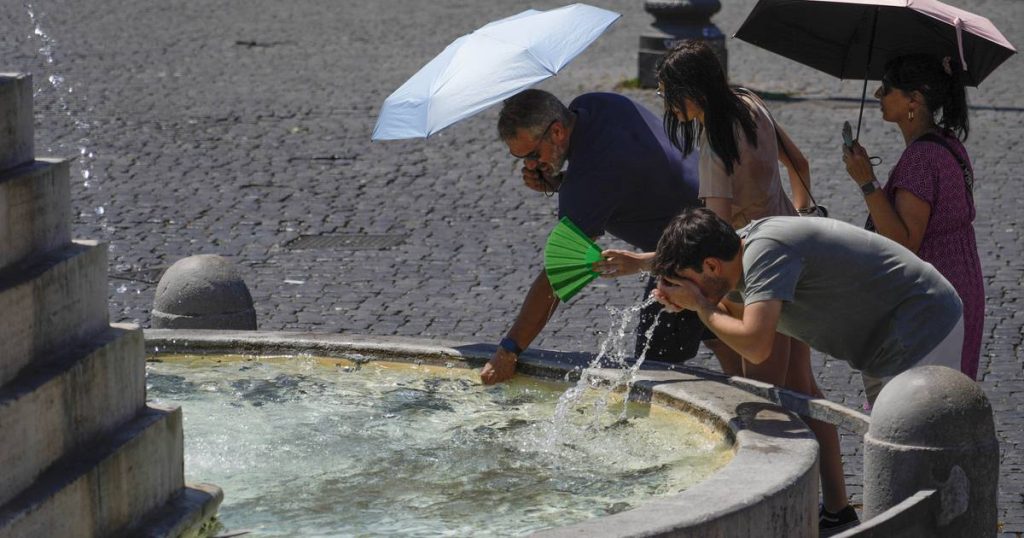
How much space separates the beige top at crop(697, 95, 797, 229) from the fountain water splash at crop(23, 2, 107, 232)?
462cm

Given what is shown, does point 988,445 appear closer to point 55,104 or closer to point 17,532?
point 17,532

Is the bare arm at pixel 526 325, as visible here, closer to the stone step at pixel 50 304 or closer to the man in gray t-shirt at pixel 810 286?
the man in gray t-shirt at pixel 810 286

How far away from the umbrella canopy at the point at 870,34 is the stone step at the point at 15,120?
2.29 m

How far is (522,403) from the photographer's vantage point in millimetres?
5070

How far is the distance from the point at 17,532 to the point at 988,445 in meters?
2.20

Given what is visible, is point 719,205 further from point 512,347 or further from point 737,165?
point 512,347

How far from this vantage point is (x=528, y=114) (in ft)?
16.0

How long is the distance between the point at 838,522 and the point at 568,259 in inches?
42.2

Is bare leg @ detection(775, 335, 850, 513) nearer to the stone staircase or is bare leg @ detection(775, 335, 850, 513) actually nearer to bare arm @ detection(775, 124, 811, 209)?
bare arm @ detection(775, 124, 811, 209)

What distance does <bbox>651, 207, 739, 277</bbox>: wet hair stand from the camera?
4012 millimetres

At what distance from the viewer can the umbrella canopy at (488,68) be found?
15.8 feet

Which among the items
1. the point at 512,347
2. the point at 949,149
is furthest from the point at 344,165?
the point at 949,149

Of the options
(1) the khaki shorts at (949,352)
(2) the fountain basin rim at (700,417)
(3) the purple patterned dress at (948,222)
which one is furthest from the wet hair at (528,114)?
(1) the khaki shorts at (949,352)

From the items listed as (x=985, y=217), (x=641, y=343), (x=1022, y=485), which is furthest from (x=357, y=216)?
(x=1022, y=485)
